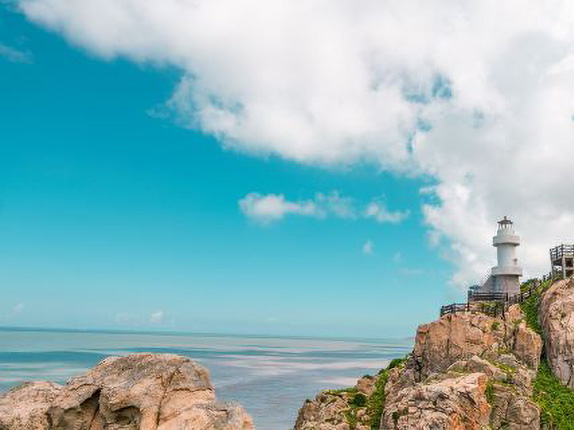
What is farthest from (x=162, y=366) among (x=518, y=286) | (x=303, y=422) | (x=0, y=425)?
(x=518, y=286)

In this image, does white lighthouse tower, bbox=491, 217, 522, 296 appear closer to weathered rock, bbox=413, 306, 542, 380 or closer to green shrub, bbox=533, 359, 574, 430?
weathered rock, bbox=413, 306, 542, 380

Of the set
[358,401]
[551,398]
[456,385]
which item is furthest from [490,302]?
[456,385]

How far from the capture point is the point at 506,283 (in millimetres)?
60656

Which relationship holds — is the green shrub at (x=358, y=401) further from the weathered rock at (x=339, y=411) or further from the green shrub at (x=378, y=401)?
the green shrub at (x=378, y=401)

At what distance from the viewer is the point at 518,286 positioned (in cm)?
6031

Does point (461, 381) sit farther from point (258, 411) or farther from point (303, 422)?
point (258, 411)

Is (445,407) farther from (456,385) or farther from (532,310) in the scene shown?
(532,310)

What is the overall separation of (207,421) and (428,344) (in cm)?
3755

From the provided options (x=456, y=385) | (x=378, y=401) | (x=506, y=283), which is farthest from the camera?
(x=506, y=283)

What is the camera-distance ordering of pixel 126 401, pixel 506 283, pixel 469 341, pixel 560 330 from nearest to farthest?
1. pixel 126 401
2. pixel 560 330
3. pixel 469 341
4. pixel 506 283

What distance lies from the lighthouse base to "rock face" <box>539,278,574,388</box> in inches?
518

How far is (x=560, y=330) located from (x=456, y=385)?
1402 centimetres

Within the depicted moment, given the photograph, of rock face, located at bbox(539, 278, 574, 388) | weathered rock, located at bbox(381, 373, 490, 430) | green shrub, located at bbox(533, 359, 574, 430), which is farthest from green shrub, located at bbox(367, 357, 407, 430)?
rock face, located at bbox(539, 278, 574, 388)

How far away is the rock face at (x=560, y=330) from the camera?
42531 mm
